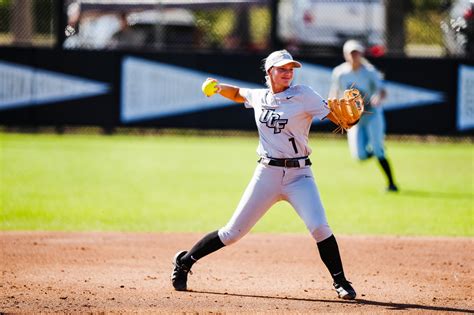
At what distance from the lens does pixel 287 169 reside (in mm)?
6770

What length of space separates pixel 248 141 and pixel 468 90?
5.35 m

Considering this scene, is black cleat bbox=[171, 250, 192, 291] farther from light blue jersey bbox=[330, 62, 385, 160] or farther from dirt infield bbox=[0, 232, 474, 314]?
light blue jersey bbox=[330, 62, 385, 160]

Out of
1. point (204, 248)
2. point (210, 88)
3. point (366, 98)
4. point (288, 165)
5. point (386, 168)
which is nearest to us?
point (288, 165)

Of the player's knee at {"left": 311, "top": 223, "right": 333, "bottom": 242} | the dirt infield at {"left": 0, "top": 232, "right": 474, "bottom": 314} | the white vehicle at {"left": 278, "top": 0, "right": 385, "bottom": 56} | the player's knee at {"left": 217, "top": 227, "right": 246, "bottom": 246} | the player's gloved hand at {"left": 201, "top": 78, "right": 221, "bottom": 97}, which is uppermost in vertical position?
the white vehicle at {"left": 278, "top": 0, "right": 385, "bottom": 56}

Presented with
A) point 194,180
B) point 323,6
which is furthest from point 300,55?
point 194,180

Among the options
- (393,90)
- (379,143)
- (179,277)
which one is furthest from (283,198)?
(393,90)

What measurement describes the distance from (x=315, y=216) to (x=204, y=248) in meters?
1.06

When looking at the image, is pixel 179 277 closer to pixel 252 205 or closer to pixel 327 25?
pixel 252 205

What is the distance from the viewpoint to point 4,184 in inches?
511

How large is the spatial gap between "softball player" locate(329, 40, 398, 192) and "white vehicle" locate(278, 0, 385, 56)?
5.86 m

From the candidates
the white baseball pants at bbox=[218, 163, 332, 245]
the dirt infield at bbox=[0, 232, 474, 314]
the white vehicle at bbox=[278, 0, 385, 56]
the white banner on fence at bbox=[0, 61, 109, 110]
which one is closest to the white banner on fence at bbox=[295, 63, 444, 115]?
the white vehicle at bbox=[278, 0, 385, 56]

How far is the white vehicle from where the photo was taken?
19531 millimetres

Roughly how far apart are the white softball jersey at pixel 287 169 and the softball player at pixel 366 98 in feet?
21.0

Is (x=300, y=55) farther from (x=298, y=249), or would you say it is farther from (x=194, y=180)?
(x=298, y=249)
